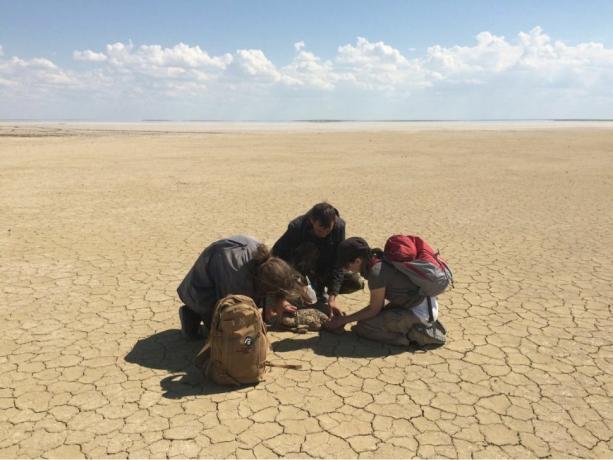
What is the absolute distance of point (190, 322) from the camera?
4473 mm

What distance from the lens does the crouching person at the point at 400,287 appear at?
4.20 metres

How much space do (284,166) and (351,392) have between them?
55.3 feet

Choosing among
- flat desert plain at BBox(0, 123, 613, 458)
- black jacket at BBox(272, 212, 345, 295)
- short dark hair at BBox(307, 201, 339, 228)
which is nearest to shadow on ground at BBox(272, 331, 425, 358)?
flat desert plain at BBox(0, 123, 613, 458)

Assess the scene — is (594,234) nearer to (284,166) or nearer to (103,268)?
(103,268)

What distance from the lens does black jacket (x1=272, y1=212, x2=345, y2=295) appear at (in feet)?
16.5

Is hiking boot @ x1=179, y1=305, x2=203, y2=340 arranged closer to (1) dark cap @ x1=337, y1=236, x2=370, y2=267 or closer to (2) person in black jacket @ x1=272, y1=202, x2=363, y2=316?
(2) person in black jacket @ x1=272, y1=202, x2=363, y2=316

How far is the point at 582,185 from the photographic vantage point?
14227 millimetres

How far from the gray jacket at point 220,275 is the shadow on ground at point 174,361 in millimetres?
470

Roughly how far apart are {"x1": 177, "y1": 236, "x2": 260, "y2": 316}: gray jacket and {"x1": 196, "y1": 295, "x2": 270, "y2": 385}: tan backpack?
221 mm

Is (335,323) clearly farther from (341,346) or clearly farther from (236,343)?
(236,343)

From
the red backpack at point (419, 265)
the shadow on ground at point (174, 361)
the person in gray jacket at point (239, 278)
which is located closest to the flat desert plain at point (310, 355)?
the shadow on ground at point (174, 361)

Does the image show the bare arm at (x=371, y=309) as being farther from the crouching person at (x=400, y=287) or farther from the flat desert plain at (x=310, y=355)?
the flat desert plain at (x=310, y=355)

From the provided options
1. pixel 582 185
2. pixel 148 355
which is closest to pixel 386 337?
pixel 148 355

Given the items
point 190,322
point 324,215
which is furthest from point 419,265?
point 190,322
